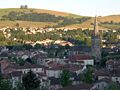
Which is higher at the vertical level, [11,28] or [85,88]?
[85,88]

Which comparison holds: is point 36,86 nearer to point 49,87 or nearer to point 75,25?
point 49,87

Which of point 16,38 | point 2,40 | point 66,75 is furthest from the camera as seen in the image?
point 16,38

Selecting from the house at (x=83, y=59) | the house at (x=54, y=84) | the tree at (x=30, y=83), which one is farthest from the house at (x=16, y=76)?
the house at (x=83, y=59)

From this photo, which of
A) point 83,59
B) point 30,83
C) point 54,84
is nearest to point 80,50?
point 83,59

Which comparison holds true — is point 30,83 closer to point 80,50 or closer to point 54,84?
point 54,84

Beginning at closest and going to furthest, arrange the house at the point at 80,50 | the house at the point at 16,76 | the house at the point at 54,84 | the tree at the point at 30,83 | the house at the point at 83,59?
the tree at the point at 30,83 < the house at the point at 54,84 < the house at the point at 16,76 < the house at the point at 83,59 < the house at the point at 80,50

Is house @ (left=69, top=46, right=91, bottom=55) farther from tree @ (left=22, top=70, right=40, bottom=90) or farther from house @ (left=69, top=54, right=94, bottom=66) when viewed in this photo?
tree @ (left=22, top=70, right=40, bottom=90)

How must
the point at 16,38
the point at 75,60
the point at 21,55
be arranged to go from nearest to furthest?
the point at 75,60, the point at 21,55, the point at 16,38

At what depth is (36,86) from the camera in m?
50.6

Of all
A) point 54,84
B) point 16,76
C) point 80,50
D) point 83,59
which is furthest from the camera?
point 80,50

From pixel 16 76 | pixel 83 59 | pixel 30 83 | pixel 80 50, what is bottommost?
pixel 80 50

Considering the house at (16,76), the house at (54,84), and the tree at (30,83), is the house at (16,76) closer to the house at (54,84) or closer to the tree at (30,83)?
the house at (54,84)

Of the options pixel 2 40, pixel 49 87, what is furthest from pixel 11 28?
pixel 49 87

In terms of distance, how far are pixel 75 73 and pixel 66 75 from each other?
13.8 metres
